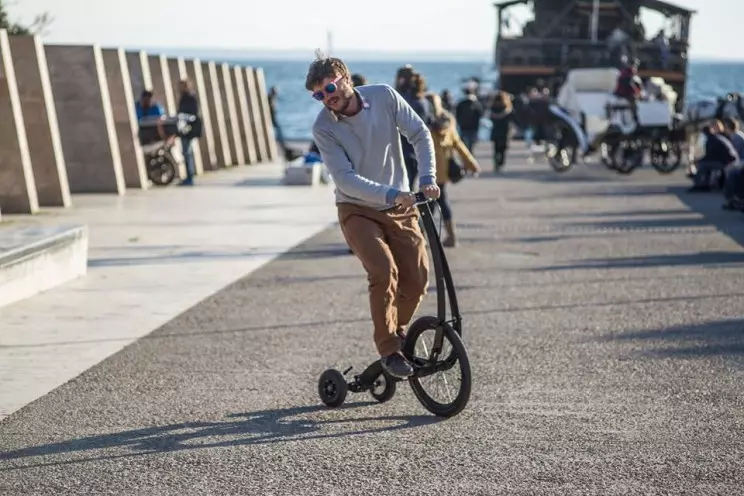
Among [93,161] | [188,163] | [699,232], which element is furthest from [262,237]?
[188,163]

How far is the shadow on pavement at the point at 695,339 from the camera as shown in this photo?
888cm

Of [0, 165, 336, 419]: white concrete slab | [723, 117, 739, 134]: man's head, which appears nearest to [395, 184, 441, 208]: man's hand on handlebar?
[0, 165, 336, 419]: white concrete slab

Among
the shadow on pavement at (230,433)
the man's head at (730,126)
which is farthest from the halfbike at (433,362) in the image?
the man's head at (730,126)

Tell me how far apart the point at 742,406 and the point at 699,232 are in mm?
10517

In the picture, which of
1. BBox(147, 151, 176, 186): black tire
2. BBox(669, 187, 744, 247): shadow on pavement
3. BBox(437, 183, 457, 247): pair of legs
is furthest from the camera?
BBox(147, 151, 176, 186): black tire

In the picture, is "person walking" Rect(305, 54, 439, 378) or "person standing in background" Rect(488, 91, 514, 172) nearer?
"person walking" Rect(305, 54, 439, 378)

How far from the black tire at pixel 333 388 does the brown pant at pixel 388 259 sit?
0.28 meters

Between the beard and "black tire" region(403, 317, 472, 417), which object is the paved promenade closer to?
"black tire" region(403, 317, 472, 417)

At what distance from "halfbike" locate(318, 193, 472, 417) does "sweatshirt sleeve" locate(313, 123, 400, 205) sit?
0.17 meters

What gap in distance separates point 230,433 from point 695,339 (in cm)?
393

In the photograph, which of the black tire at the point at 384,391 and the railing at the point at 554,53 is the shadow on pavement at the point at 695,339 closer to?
the black tire at the point at 384,391

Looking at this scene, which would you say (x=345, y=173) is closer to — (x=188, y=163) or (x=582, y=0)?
(x=188, y=163)

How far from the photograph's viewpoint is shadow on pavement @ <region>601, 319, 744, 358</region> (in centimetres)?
888

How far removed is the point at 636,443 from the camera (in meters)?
6.38
